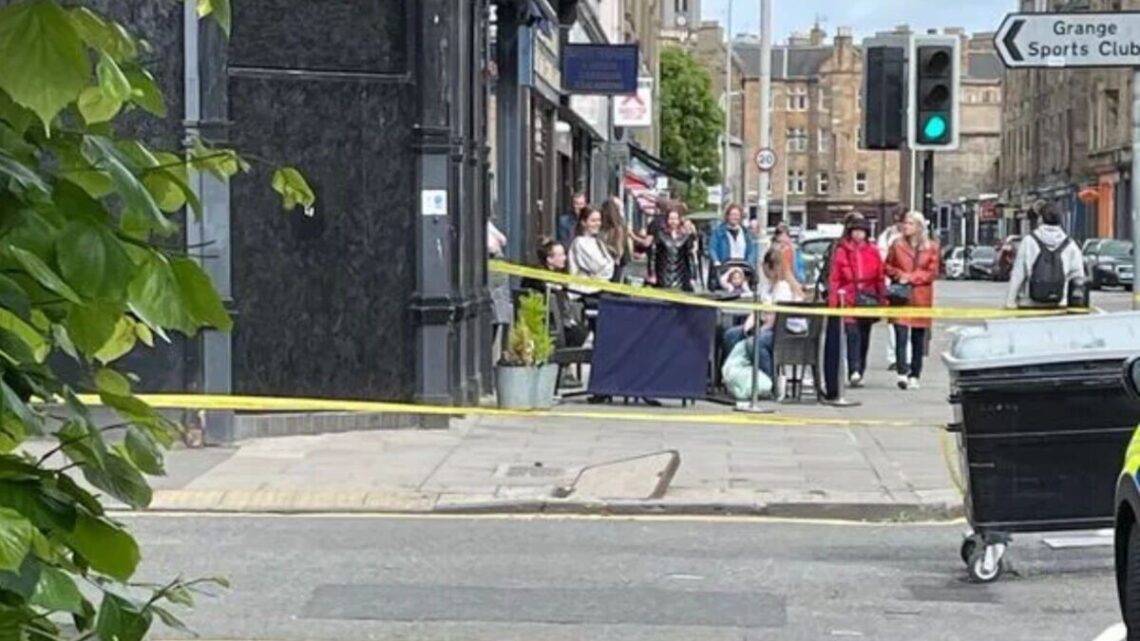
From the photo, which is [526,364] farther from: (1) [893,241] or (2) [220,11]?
(2) [220,11]

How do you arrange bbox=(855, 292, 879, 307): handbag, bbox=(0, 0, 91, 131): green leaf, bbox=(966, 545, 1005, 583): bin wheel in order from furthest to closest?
bbox=(855, 292, 879, 307): handbag < bbox=(966, 545, 1005, 583): bin wheel < bbox=(0, 0, 91, 131): green leaf

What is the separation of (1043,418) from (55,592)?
6.27 m

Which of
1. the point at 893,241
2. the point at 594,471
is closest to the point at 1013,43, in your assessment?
the point at 594,471

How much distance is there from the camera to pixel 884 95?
48.7 ft

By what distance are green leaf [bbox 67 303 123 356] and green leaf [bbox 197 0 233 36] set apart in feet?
1.48

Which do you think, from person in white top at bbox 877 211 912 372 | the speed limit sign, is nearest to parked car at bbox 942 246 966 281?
the speed limit sign

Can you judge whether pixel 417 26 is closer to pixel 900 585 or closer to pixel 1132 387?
pixel 900 585

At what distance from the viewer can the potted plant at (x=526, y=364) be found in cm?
1537

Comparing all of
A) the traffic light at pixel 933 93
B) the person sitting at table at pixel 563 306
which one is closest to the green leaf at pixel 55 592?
the traffic light at pixel 933 93

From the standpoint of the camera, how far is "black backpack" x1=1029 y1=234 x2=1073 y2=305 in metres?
17.7

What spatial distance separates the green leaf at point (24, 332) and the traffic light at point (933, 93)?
12342mm

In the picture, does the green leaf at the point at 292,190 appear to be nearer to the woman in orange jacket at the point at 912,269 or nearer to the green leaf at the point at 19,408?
the green leaf at the point at 19,408

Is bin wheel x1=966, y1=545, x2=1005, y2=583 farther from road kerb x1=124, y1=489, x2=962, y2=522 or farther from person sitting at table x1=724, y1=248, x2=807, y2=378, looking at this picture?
person sitting at table x1=724, y1=248, x2=807, y2=378

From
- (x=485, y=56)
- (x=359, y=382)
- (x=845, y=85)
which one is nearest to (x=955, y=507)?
(x=359, y=382)
